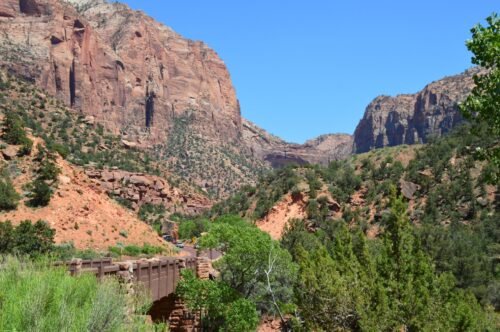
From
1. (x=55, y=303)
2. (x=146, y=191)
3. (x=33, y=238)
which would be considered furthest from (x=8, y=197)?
(x=146, y=191)

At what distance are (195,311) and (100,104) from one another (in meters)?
144

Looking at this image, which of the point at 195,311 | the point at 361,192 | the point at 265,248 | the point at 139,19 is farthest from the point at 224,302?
the point at 139,19

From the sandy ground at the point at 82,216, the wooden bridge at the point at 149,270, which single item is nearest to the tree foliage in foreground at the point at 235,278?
the wooden bridge at the point at 149,270

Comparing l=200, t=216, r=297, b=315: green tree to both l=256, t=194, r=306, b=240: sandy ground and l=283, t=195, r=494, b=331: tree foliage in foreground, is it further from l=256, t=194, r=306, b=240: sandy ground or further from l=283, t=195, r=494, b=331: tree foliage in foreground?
l=256, t=194, r=306, b=240: sandy ground

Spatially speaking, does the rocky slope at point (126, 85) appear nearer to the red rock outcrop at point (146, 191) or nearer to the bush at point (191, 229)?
the red rock outcrop at point (146, 191)

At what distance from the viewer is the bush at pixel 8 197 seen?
35.2 meters

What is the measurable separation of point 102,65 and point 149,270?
15457 cm

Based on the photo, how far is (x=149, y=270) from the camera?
20203 millimetres

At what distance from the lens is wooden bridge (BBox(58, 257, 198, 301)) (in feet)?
49.0

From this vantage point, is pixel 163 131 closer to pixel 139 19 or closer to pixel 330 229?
pixel 139 19

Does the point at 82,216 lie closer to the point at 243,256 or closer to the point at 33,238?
the point at 33,238

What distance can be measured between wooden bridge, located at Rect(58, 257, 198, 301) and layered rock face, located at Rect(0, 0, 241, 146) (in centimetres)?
10454

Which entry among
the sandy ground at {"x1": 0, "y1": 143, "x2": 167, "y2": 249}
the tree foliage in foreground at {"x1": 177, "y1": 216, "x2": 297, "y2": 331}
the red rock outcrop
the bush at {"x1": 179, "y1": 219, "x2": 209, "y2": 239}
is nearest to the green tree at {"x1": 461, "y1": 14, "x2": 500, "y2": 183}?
the tree foliage in foreground at {"x1": 177, "y1": 216, "x2": 297, "y2": 331}

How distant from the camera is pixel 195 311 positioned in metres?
26.4
